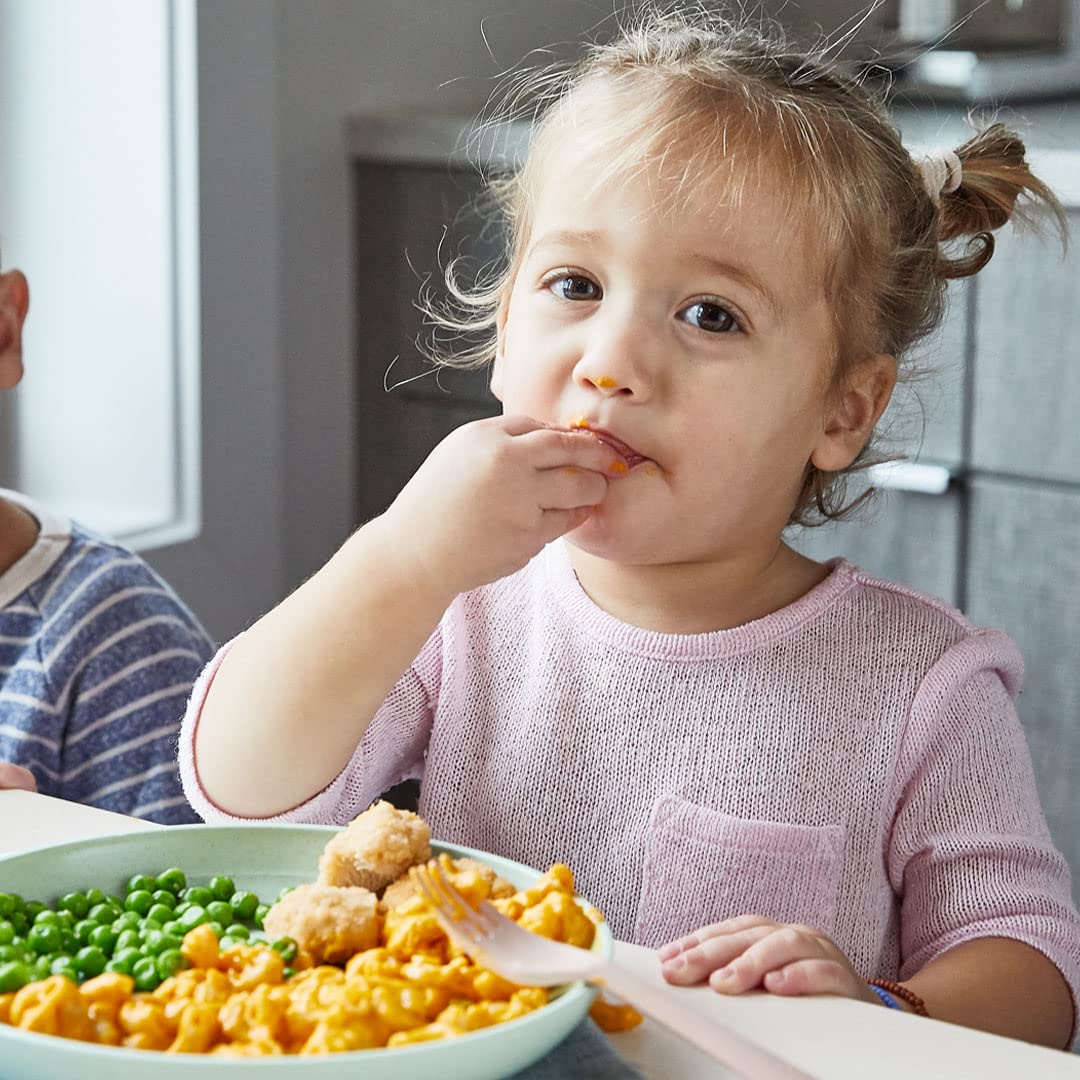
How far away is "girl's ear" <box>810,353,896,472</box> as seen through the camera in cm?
119

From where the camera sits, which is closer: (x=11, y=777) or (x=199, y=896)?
(x=199, y=896)

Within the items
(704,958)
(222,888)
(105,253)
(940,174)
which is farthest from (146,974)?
(105,253)

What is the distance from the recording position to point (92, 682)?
1.42 metres

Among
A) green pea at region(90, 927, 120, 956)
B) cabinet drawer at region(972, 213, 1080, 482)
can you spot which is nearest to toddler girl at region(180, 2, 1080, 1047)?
green pea at region(90, 927, 120, 956)

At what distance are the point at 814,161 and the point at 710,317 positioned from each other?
0.13 metres

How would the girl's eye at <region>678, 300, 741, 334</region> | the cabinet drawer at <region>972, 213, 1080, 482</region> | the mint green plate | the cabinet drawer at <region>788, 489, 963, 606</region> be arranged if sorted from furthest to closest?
the cabinet drawer at <region>788, 489, 963, 606</region> < the cabinet drawer at <region>972, 213, 1080, 482</region> < the girl's eye at <region>678, 300, 741, 334</region> < the mint green plate

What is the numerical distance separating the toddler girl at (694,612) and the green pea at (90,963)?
0.32m

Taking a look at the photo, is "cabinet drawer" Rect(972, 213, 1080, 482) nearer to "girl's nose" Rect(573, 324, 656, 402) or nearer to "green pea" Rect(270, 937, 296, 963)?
"girl's nose" Rect(573, 324, 656, 402)

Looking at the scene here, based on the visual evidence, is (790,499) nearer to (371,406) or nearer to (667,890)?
(667,890)

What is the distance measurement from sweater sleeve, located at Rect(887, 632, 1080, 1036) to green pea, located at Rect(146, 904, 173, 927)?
0.52 m

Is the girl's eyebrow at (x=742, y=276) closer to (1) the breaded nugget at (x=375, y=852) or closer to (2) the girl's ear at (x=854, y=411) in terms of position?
(2) the girl's ear at (x=854, y=411)

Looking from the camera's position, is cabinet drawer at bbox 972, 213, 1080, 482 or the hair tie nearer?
the hair tie

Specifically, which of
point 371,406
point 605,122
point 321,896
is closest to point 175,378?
point 371,406

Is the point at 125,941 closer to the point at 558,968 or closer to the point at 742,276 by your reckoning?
the point at 558,968
